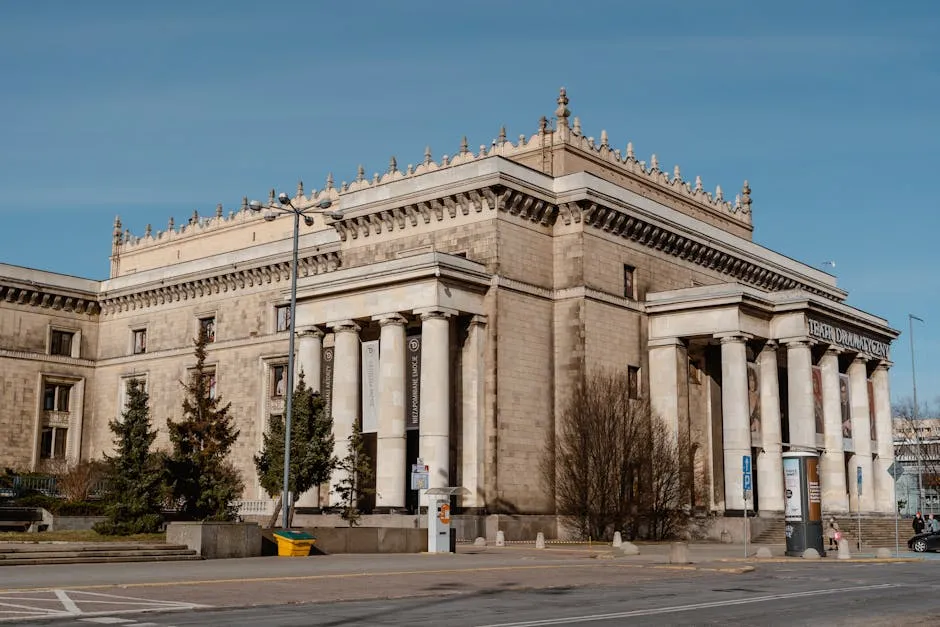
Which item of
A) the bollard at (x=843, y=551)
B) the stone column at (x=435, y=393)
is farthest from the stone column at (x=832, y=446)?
the stone column at (x=435, y=393)

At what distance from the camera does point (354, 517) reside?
4016 cm

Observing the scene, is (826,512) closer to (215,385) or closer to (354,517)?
(354,517)

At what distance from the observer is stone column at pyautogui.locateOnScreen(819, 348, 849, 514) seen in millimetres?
51688

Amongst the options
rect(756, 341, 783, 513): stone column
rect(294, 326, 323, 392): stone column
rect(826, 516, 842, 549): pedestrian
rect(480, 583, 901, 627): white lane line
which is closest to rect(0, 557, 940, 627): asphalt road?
rect(480, 583, 901, 627): white lane line

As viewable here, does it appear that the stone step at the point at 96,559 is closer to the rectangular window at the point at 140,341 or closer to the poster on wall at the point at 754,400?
the poster on wall at the point at 754,400

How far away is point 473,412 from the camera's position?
155ft

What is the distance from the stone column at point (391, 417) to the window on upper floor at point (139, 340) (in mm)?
28933

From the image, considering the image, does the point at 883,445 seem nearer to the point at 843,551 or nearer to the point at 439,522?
the point at 843,551

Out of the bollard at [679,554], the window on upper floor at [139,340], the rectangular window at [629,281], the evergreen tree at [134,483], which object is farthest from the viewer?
the window on upper floor at [139,340]

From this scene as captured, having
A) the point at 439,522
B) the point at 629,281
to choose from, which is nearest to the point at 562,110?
the point at 629,281

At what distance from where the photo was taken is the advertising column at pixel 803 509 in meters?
36.7

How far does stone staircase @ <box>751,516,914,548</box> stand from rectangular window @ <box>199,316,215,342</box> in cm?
3543

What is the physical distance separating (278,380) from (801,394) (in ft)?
95.8

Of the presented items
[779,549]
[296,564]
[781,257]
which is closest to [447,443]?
[779,549]
